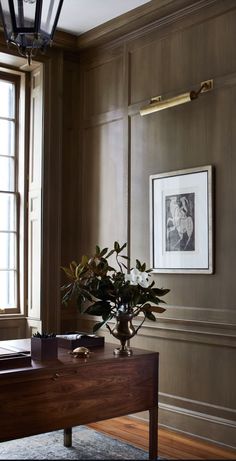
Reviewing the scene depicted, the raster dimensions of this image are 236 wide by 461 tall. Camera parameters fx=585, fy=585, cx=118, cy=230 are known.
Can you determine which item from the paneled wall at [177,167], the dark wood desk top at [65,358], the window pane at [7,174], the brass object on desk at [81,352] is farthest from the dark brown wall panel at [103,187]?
the brass object on desk at [81,352]

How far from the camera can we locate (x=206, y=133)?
4121 mm

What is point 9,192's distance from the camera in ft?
17.0

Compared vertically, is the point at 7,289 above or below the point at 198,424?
above

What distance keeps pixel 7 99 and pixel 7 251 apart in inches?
53.5

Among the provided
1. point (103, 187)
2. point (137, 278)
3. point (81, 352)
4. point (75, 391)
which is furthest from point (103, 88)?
point (75, 391)

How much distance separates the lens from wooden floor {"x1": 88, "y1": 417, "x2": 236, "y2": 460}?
3747 mm

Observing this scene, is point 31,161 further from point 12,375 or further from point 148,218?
point 12,375

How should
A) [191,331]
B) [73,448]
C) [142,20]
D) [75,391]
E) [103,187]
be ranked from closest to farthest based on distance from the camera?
1. [75,391]
2. [73,448]
3. [191,331]
4. [142,20]
5. [103,187]

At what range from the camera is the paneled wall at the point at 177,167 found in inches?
156

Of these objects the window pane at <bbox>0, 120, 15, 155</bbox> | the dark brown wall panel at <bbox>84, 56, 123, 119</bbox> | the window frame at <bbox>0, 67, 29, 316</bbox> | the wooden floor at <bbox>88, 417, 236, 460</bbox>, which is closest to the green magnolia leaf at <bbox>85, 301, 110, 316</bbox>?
the wooden floor at <bbox>88, 417, 236, 460</bbox>

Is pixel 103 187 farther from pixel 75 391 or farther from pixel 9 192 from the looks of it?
pixel 75 391

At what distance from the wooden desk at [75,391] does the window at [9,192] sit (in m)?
1.45

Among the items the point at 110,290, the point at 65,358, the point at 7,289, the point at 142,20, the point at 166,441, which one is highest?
the point at 142,20

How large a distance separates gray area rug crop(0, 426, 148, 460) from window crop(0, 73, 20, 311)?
1427 millimetres
